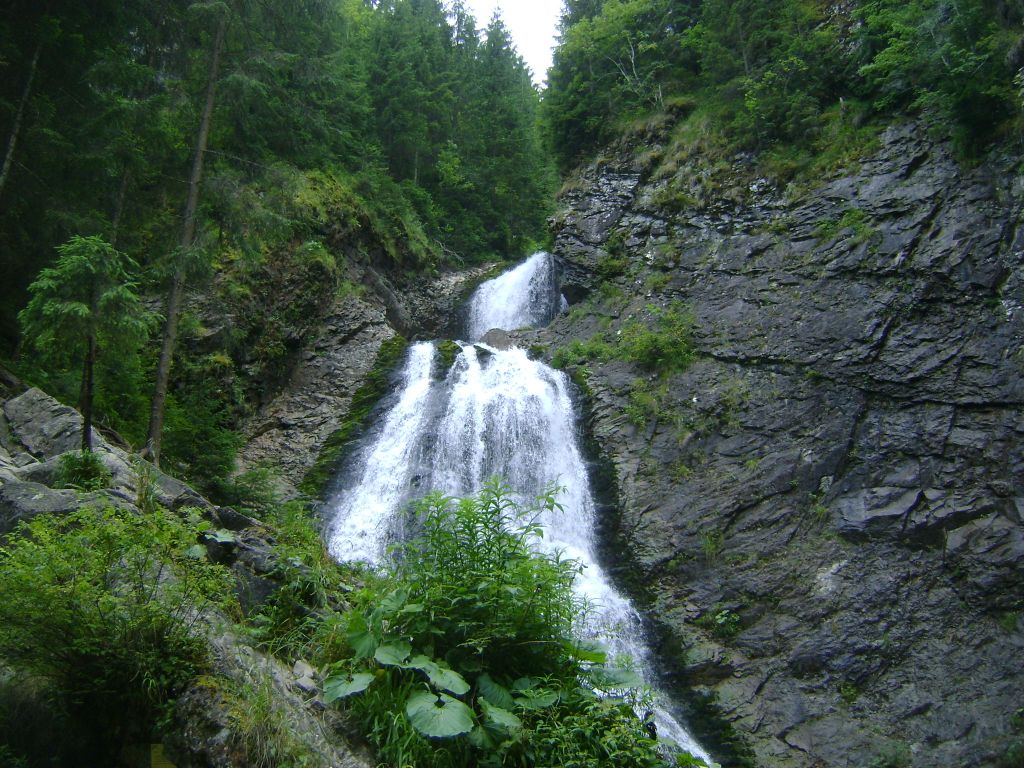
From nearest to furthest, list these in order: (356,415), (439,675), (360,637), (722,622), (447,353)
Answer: (439,675) < (360,637) < (722,622) < (356,415) < (447,353)

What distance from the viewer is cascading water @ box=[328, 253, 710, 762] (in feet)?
39.9

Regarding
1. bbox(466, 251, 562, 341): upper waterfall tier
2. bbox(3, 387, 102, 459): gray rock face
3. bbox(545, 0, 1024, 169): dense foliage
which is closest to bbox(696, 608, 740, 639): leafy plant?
bbox(3, 387, 102, 459): gray rock face

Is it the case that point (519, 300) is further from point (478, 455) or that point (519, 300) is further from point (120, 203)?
point (120, 203)

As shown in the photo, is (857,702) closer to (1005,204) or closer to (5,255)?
(1005,204)

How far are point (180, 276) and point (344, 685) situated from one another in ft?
29.3

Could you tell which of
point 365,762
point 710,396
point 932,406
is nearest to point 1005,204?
point 932,406

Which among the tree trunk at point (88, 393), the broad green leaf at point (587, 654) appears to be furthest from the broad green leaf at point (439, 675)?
the tree trunk at point (88, 393)

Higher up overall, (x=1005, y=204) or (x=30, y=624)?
(x=1005, y=204)

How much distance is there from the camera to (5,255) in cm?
1041

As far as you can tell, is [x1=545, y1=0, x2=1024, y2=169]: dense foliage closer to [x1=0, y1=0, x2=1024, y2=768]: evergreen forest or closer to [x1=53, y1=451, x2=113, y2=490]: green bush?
[x1=0, y1=0, x2=1024, y2=768]: evergreen forest

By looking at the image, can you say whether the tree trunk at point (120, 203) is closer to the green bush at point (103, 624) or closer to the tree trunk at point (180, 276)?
the tree trunk at point (180, 276)

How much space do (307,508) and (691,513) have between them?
7.46 m

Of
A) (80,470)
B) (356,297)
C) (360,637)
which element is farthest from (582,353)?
(360,637)

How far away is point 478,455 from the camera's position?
46.1 feet
